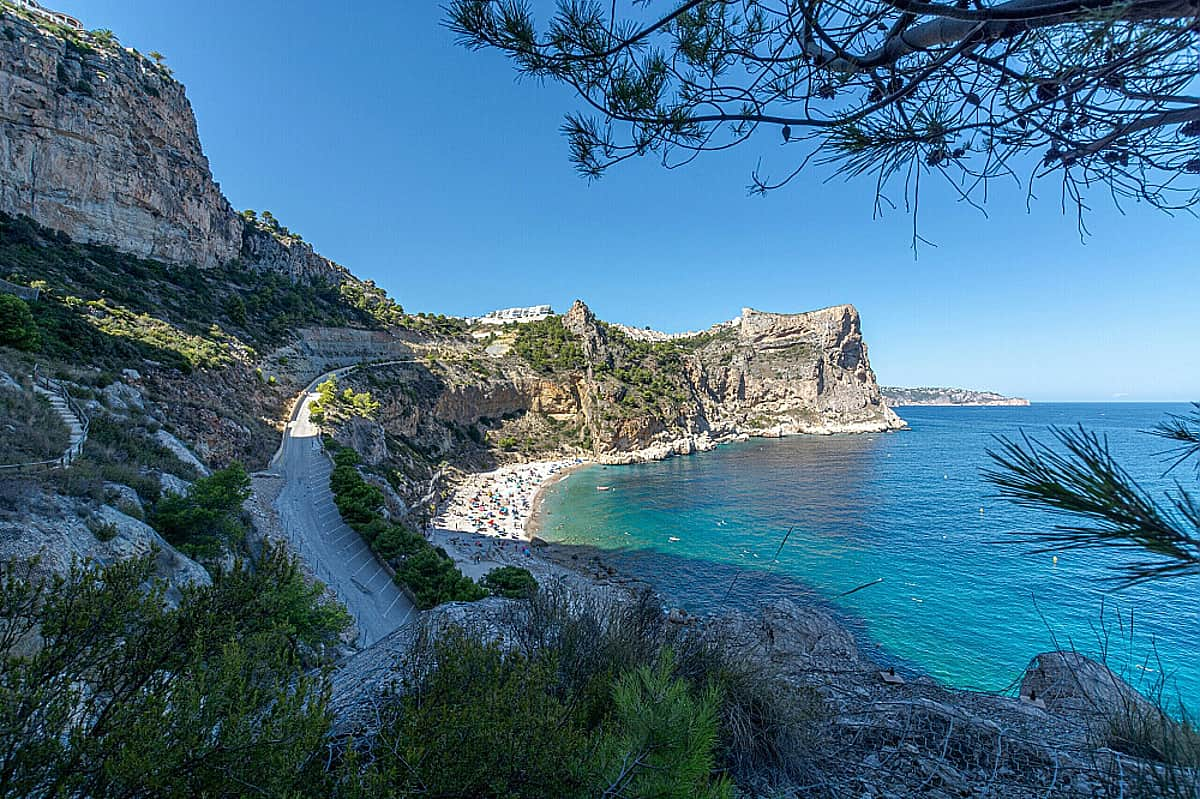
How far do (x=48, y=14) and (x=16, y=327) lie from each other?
34.8m

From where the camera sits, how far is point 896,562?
2031 centimetres

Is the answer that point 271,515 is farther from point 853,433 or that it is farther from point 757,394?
point 853,433

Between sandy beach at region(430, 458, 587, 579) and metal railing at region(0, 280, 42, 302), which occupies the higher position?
metal railing at region(0, 280, 42, 302)

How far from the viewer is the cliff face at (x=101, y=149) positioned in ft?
76.2

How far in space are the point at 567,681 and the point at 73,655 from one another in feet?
8.05

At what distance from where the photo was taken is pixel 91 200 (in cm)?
2544

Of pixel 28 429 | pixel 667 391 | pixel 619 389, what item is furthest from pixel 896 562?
pixel 667 391

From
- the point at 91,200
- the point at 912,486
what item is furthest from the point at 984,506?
the point at 91,200

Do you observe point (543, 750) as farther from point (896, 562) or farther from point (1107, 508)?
point (896, 562)

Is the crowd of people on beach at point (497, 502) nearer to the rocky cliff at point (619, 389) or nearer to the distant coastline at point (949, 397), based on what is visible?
the rocky cliff at point (619, 389)

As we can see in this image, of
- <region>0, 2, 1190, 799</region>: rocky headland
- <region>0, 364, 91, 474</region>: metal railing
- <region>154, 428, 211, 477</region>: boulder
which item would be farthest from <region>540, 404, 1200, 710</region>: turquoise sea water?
<region>154, 428, 211, 477</region>: boulder

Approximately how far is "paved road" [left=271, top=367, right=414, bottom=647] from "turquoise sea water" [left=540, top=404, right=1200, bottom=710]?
8405 millimetres

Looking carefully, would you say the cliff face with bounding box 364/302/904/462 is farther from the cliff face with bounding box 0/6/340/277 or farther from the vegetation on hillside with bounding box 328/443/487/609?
the cliff face with bounding box 0/6/340/277

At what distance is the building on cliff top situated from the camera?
2700 centimetres
